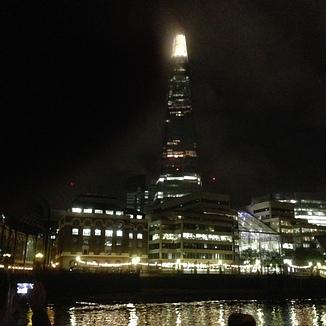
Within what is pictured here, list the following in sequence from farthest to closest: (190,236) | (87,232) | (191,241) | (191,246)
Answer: (190,236) → (191,241) → (191,246) → (87,232)

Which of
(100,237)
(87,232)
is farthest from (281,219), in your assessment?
(87,232)

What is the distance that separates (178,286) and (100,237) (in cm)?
3249

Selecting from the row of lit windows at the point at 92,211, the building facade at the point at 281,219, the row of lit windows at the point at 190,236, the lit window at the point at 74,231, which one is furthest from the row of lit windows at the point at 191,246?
the building facade at the point at 281,219

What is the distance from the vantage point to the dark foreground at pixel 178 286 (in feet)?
263

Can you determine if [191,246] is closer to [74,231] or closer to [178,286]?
[178,286]

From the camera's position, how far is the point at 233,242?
13288 centimetres

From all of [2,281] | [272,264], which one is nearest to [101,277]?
[272,264]

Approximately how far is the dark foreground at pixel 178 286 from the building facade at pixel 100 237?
22.0m

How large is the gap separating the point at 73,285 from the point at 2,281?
82.5 m

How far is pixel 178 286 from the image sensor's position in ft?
307

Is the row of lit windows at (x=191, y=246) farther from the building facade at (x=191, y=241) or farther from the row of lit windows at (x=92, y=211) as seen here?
the row of lit windows at (x=92, y=211)

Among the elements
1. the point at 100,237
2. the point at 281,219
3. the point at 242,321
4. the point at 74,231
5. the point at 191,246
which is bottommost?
the point at 242,321

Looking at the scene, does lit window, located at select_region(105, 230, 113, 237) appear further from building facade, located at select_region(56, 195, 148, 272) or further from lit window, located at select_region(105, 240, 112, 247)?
lit window, located at select_region(105, 240, 112, 247)

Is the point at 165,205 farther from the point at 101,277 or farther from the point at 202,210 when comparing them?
the point at 101,277
